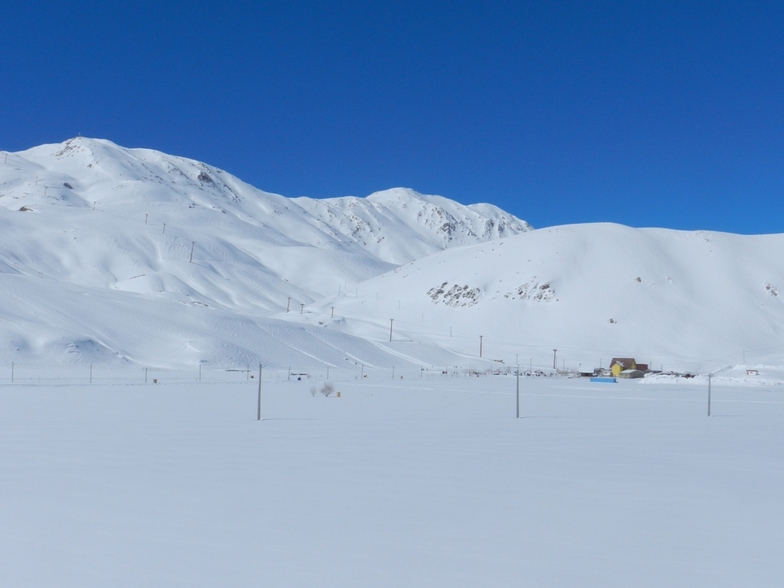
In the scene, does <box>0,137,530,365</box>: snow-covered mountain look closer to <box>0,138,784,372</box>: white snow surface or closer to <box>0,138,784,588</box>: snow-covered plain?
<box>0,138,784,372</box>: white snow surface

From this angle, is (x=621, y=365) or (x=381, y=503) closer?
(x=381, y=503)

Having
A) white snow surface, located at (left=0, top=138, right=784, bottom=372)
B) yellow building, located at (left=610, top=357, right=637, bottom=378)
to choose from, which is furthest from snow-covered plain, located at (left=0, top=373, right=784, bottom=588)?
yellow building, located at (left=610, top=357, right=637, bottom=378)

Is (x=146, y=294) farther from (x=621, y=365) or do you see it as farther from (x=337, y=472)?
(x=337, y=472)

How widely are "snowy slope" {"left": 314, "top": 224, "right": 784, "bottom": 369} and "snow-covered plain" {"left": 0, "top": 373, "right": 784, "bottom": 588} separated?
7331 cm

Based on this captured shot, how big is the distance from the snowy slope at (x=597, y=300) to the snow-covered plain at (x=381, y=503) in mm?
73313

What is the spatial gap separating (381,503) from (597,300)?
10614cm

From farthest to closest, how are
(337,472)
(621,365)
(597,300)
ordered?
(597,300)
(621,365)
(337,472)

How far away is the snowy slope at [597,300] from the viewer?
10112 centimetres

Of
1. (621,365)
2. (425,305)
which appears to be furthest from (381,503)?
(425,305)

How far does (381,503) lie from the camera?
37.6 ft

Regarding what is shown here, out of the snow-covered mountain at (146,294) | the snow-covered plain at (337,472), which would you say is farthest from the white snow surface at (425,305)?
the snow-covered plain at (337,472)

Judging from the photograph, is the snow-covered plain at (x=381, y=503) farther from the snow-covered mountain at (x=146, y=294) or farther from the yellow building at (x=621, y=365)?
the yellow building at (x=621, y=365)

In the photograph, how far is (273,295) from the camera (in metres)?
157

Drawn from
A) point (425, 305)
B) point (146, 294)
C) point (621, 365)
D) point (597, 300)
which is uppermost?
point (597, 300)
